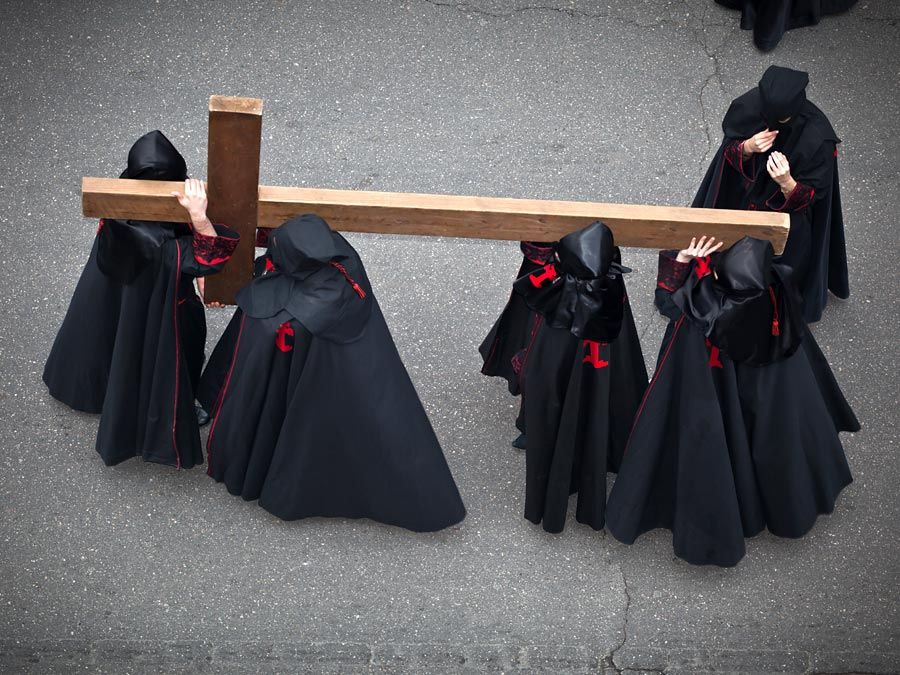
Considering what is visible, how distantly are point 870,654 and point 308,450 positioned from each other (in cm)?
248

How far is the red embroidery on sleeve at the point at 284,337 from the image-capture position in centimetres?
526

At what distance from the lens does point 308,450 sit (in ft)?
18.1

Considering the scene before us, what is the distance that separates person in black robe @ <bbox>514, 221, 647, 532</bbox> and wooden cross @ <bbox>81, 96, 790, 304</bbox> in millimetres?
112

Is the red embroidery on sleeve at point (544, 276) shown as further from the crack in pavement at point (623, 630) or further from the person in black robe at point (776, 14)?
the person in black robe at point (776, 14)

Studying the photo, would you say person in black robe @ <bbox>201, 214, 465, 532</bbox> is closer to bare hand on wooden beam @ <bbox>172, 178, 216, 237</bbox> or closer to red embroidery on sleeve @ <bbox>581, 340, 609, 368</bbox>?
bare hand on wooden beam @ <bbox>172, 178, 216, 237</bbox>

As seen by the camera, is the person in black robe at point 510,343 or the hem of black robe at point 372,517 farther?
the person in black robe at point 510,343

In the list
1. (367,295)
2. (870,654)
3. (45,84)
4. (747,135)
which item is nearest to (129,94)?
(45,84)

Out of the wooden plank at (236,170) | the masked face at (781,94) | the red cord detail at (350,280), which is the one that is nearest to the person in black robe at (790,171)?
the masked face at (781,94)

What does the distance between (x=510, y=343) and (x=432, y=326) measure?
0.62 metres

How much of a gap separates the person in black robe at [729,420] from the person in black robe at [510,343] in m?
0.65

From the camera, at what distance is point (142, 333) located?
5.59m

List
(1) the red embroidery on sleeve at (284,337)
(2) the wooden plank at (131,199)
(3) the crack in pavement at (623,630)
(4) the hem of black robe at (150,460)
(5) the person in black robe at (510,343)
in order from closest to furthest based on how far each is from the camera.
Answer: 1. (2) the wooden plank at (131,199)
2. (1) the red embroidery on sleeve at (284,337)
3. (3) the crack in pavement at (623,630)
4. (4) the hem of black robe at (150,460)
5. (5) the person in black robe at (510,343)

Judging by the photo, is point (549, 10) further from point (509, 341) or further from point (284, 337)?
point (284, 337)

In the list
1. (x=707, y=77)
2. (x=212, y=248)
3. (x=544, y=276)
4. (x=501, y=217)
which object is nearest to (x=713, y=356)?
(x=544, y=276)
